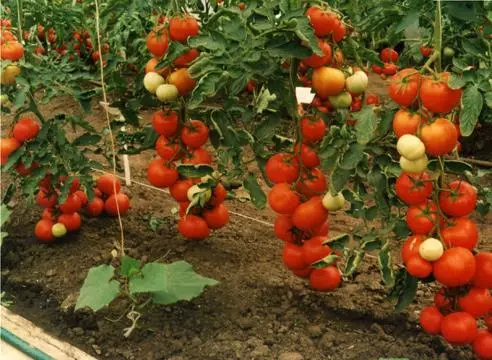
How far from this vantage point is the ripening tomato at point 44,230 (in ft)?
8.52

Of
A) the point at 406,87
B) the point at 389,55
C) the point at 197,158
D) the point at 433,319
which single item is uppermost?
the point at 406,87

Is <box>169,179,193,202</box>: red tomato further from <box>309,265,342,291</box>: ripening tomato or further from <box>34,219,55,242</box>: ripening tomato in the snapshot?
<box>34,219,55,242</box>: ripening tomato

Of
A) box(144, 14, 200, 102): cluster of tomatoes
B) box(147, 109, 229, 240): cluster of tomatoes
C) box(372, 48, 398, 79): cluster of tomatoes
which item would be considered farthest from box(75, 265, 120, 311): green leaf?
box(372, 48, 398, 79): cluster of tomatoes

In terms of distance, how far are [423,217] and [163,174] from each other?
2.87ft

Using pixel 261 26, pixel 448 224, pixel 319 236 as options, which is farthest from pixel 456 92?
pixel 319 236

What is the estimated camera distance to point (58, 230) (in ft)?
8.45

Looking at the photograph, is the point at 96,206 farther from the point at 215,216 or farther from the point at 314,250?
the point at 314,250

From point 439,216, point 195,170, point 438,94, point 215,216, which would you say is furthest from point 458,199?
point 215,216

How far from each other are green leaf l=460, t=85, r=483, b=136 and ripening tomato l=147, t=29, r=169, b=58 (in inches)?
35.2

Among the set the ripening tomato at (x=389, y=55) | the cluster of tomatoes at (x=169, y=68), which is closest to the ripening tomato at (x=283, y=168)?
the cluster of tomatoes at (x=169, y=68)

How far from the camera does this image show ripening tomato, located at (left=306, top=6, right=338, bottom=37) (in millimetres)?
1771

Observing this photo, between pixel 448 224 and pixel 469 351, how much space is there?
1.65 feet

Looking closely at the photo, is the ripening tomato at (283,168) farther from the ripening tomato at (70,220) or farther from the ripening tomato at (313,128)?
the ripening tomato at (70,220)

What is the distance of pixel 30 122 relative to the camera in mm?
2383
